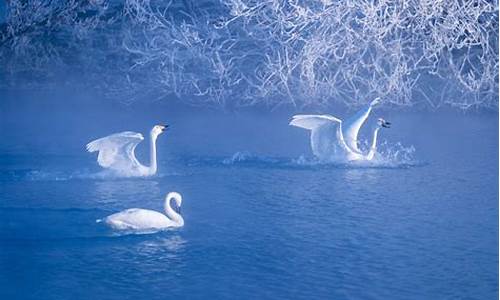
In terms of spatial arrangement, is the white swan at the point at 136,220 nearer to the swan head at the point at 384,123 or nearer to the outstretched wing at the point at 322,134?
the outstretched wing at the point at 322,134

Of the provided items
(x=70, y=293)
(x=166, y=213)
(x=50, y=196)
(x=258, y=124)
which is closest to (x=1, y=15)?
(x=258, y=124)

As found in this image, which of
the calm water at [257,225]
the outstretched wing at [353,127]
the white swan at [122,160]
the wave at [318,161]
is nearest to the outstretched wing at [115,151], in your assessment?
the white swan at [122,160]

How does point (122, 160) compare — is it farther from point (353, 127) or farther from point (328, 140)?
point (353, 127)

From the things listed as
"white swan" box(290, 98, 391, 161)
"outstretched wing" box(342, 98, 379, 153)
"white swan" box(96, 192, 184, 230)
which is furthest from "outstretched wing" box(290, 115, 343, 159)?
"white swan" box(96, 192, 184, 230)

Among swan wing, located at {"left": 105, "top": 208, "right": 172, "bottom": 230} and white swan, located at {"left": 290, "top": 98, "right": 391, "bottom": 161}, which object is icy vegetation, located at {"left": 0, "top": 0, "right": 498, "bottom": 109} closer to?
white swan, located at {"left": 290, "top": 98, "right": 391, "bottom": 161}

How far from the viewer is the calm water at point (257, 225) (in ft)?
18.1

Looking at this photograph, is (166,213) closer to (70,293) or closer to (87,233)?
(87,233)

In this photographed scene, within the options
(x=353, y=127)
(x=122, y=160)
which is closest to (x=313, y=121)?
(x=353, y=127)

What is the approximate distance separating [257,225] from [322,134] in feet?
7.27

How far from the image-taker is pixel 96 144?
325 inches

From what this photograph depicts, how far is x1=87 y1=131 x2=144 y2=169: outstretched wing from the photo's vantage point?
27.1 ft

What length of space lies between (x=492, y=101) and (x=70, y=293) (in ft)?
31.8

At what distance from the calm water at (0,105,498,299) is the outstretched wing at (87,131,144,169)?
16cm

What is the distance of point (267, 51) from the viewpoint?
1487cm
